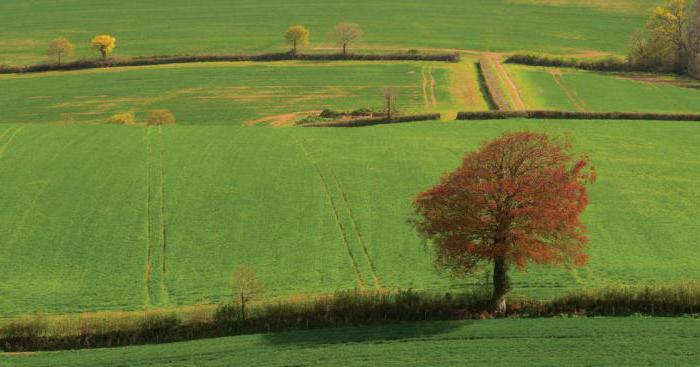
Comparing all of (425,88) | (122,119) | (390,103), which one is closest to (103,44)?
(122,119)

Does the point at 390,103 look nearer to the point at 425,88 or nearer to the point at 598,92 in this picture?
the point at 425,88

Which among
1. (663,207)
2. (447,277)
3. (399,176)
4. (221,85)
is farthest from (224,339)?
(221,85)

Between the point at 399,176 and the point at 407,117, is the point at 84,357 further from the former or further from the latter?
the point at 407,117

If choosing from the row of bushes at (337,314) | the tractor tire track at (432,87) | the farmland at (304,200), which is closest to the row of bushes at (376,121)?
the farmland at (304,200)

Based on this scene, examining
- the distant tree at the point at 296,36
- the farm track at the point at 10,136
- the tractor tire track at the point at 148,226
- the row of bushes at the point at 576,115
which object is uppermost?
the distant tree at the point at 296,36

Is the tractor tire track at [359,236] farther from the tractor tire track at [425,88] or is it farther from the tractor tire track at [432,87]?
the tractor tire track at [432,87]

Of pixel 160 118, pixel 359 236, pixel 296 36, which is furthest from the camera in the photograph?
pixel 296 36
